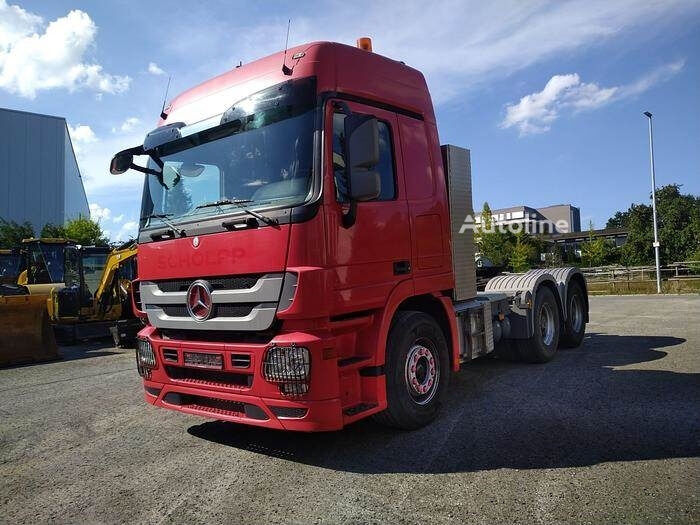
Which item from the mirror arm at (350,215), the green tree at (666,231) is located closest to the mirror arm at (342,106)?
the mirror arm at (350,215)

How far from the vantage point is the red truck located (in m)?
3.68

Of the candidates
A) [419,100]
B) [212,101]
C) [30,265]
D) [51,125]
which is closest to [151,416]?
[212,101]

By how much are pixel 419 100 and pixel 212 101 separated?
2.00 metres

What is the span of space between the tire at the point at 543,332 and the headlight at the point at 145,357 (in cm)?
514

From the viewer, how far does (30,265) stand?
15.8 m

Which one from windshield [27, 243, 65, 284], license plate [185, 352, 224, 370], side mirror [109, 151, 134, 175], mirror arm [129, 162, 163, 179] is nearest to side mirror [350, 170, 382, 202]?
license plate [185, 352, 224, 370]

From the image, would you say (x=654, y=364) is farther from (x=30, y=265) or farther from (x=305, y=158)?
(x=30, y=265)

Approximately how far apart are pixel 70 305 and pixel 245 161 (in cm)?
1104

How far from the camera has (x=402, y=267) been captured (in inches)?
176

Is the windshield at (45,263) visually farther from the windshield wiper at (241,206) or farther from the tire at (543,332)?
the tire at (543,332)

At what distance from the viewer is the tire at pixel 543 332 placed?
7.39 m

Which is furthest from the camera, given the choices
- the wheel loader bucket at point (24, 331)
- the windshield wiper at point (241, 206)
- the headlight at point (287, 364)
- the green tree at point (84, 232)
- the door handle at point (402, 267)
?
the green tree at point (84, 232)

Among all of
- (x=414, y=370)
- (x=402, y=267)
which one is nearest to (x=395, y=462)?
(x=414, y=370)

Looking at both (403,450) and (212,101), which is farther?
(212,101)
